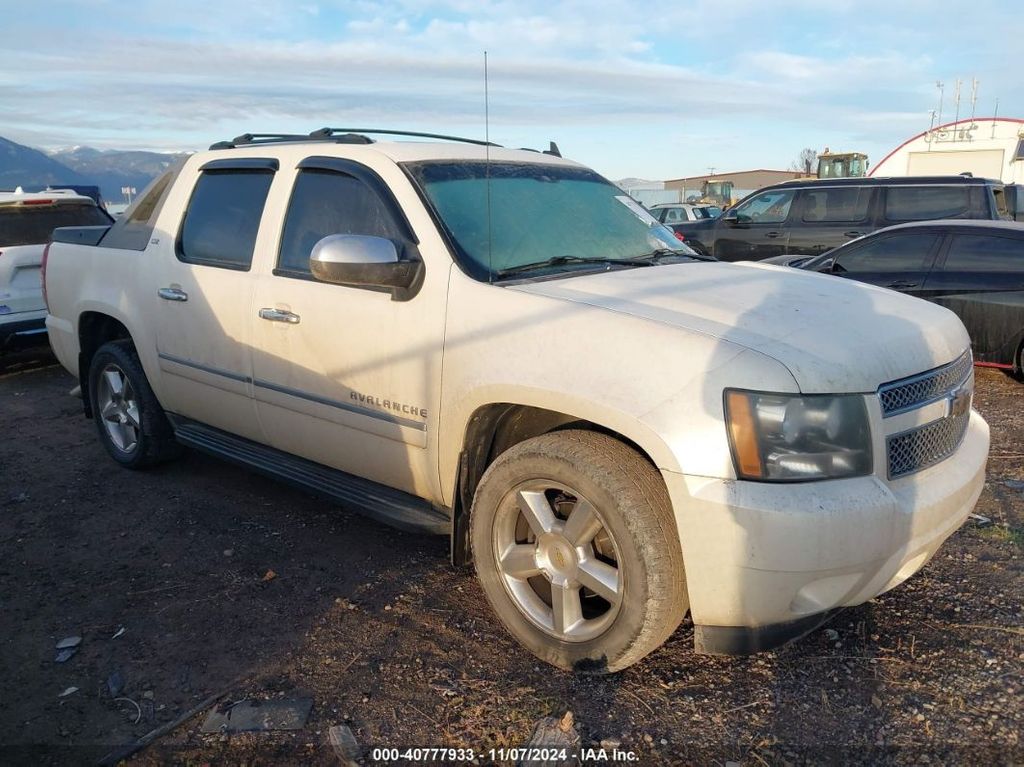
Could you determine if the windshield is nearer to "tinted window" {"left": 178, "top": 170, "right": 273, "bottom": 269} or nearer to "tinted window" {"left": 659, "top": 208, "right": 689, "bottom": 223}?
"tinted window" {"left": 178, "top": 170, "right": 273, "bottom": 269}

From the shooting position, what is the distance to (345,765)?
8.13 ft

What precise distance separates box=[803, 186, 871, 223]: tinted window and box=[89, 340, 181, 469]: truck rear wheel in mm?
9091

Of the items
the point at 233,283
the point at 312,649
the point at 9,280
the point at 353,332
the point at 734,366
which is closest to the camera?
the point at 734,366

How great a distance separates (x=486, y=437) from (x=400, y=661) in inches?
34.8

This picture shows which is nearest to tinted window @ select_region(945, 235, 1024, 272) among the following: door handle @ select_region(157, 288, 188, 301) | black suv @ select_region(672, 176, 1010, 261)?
black suv @ select_region(672, 176, 1010, 261)

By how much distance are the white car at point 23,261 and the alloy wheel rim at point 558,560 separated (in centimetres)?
621

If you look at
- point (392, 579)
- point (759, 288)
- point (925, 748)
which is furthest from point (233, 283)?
point (925, 748)

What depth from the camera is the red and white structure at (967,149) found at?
32.4 metres

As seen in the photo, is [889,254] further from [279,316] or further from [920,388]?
[279,316]

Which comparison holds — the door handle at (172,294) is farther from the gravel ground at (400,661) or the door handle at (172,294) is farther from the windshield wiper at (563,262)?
the windshield wiper at (563,262)

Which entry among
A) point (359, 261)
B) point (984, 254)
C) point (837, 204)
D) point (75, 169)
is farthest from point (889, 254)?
point (75, 169)

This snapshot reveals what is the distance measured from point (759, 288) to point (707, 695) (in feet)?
4.97

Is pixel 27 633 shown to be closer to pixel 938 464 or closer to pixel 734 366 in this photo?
pixel 734 366

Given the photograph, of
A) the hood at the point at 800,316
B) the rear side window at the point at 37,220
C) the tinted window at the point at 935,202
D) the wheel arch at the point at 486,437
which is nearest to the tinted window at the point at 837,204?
the tinted window at the point at 935,202
